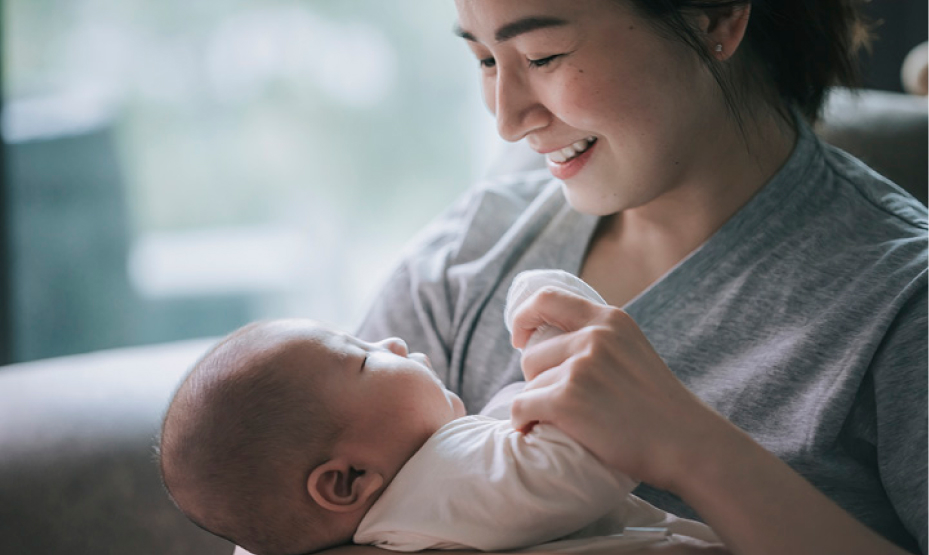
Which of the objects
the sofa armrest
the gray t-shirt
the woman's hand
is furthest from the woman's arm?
the sofa armrest

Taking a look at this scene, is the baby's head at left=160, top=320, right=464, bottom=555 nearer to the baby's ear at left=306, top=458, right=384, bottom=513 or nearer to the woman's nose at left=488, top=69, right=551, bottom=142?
the baby's ear at left=306, top=458, right=384, bottom=513

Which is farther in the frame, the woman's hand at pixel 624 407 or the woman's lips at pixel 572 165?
the woman's lips at pixel 572 165

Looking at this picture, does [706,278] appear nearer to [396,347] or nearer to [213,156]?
[396,347]

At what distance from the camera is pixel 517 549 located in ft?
2.87

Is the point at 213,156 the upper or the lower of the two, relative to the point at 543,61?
lower

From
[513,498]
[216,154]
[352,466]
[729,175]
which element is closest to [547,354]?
[513,498]

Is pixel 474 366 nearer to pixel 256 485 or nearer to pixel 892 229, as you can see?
pixel 256 485

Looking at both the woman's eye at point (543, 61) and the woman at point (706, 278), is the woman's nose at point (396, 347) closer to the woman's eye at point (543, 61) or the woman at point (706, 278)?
the woman at point (706, 278)

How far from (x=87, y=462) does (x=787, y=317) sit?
0.99m

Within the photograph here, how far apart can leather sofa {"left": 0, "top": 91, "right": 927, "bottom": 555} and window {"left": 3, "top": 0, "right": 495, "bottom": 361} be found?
1.58 m

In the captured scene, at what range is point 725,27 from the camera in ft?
3.58

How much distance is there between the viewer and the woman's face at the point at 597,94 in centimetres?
103

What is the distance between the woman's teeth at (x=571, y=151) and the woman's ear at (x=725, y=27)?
0.20 m

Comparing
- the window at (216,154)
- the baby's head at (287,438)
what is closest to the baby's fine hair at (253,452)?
the baby's head at (287,438)
